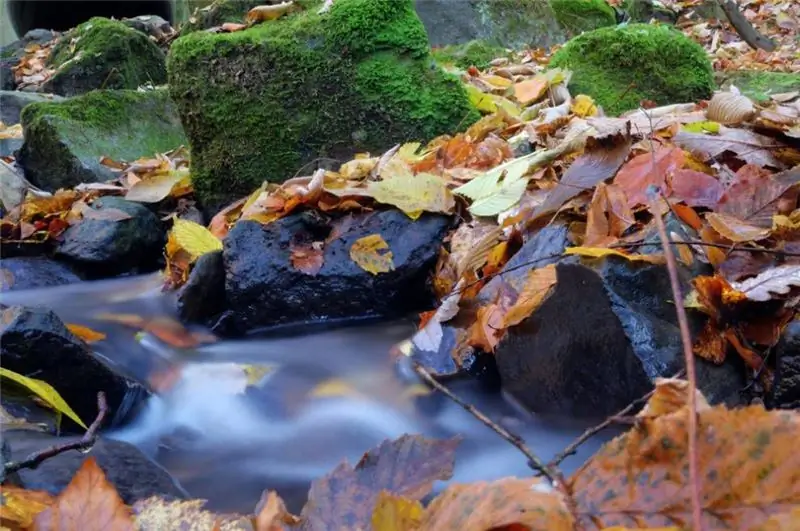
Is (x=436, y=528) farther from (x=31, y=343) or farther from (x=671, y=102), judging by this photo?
(x=671, y=102)

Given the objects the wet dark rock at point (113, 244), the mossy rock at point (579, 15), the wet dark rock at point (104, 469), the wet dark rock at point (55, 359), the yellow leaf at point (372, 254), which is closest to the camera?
the wet dark rock at point (104, 469)

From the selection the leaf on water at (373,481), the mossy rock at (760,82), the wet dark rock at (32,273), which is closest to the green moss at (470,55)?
the mossy rock at (760,82)

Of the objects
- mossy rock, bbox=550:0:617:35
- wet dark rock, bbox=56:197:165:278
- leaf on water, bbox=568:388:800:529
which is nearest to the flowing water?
leaf on water, bbox=568:388:800:529

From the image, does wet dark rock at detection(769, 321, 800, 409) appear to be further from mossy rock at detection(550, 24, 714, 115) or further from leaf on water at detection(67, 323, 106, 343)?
mossy rock at detection(550, 24, 714, 115)

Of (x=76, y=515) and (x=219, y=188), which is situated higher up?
(x=76, y=515)

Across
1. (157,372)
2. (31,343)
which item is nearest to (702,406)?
(31,343)

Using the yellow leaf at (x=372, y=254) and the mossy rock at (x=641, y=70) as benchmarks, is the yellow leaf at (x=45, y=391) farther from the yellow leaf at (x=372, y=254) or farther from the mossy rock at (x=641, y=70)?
the mossy rock at (x=641, y=70)
